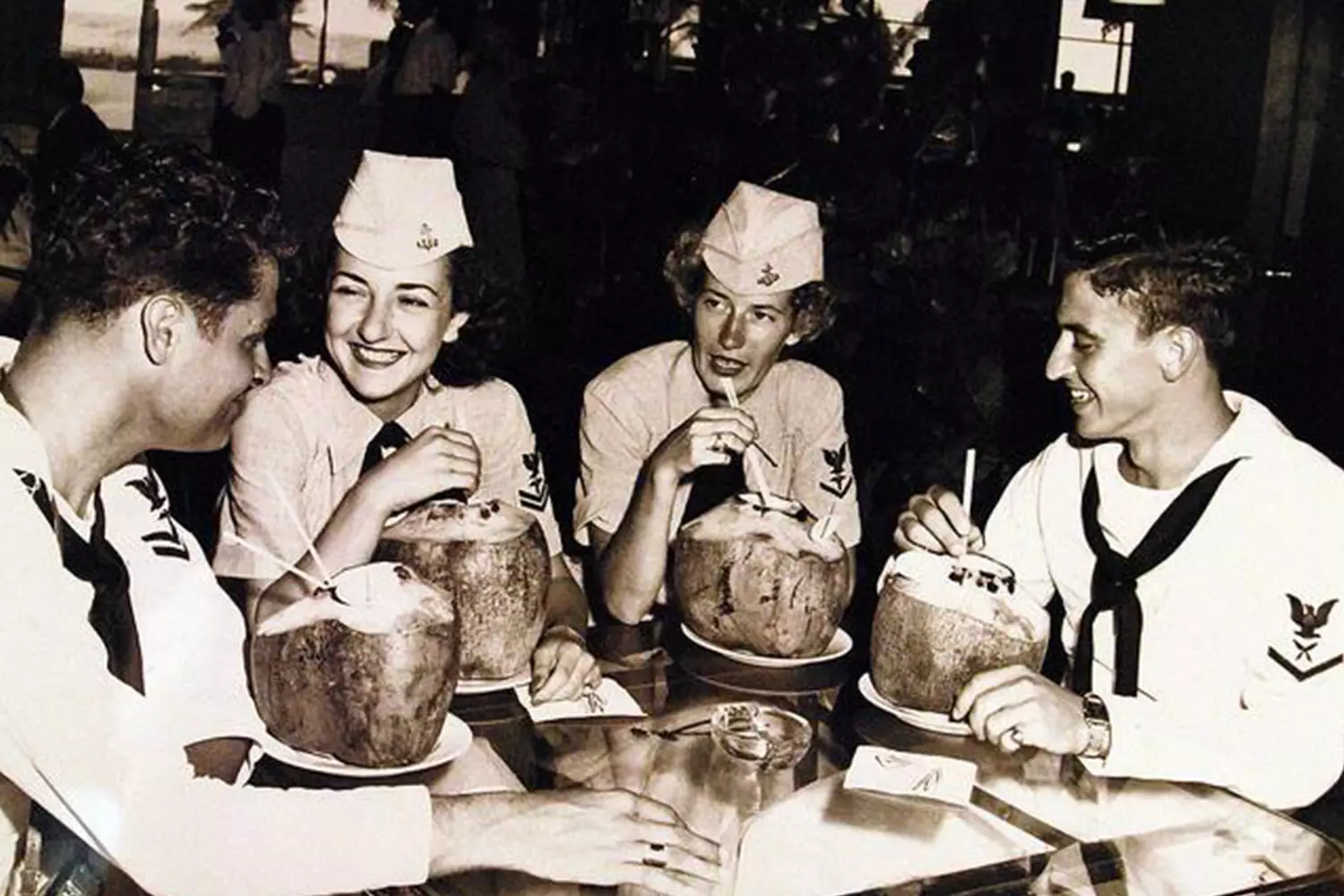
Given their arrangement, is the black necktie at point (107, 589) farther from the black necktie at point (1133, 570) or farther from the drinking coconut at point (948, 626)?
the black necktie at point (1133, 570)

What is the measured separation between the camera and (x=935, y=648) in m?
1.94

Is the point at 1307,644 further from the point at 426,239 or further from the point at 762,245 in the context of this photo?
the point at 426,239

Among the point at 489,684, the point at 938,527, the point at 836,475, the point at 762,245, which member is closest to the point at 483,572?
the point at 489,684

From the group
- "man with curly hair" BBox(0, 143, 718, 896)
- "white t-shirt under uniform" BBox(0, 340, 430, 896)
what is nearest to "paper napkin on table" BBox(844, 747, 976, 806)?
"man with curly hair" BBox(0, 143, 718, 896)

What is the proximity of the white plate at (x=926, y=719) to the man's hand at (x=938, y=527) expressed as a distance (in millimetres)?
244

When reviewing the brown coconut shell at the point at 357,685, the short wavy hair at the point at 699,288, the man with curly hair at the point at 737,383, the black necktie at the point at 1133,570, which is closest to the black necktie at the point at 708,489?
the man with curly hair at the point at 737,383

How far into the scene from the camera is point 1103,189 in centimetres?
352

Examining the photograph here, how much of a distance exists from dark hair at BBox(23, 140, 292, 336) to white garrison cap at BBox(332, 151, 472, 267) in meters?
0.63

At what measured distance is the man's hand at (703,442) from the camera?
7.80 ft

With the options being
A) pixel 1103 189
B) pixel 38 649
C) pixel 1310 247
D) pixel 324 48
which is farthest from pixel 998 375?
pixel 38 649

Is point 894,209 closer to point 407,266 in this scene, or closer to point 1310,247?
point 1310,247

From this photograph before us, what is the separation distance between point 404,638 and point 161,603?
28 cm

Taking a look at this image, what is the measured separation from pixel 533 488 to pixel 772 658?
57cm

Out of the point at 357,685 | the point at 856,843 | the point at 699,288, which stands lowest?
the point at 856,843
